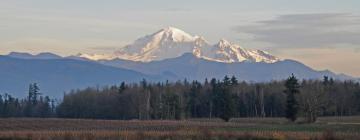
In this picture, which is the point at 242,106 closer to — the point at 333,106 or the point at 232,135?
the point at 333,106

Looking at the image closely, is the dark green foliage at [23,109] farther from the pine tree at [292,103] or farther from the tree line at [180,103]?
the pine tree at [292,103]

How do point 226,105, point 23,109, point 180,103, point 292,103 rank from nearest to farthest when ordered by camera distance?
point 292,103
point 226,105
point 180,103
point 23,109

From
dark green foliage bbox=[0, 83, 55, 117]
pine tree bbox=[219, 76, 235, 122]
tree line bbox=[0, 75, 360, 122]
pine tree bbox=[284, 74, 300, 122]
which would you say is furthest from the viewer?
dark green foliage bbox=[0, 83, 55, 117]

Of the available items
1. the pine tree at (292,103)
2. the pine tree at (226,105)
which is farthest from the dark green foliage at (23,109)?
the pine tree at (292,103)

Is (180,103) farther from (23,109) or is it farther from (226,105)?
(23,109)

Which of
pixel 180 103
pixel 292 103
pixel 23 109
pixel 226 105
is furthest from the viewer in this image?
pixel 23 109

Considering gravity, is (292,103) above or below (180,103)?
below

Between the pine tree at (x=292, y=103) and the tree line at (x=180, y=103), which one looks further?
the tree line at (x=180, y=103)

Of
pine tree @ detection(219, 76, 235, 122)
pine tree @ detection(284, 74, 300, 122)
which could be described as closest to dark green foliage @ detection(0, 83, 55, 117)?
pine tree @ detection(219, 76, 235, 122)

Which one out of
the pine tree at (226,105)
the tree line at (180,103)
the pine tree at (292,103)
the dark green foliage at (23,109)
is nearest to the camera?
the pine tree at (292,103)

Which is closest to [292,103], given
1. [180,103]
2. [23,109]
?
[180,103]

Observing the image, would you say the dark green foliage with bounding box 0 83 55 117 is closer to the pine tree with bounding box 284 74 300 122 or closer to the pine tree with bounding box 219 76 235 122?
the pine tree with bounding box 219 76 235 122

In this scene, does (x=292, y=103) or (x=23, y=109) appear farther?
(x=23, y=109)

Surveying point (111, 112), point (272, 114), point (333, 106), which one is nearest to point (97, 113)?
point (111, 112)
